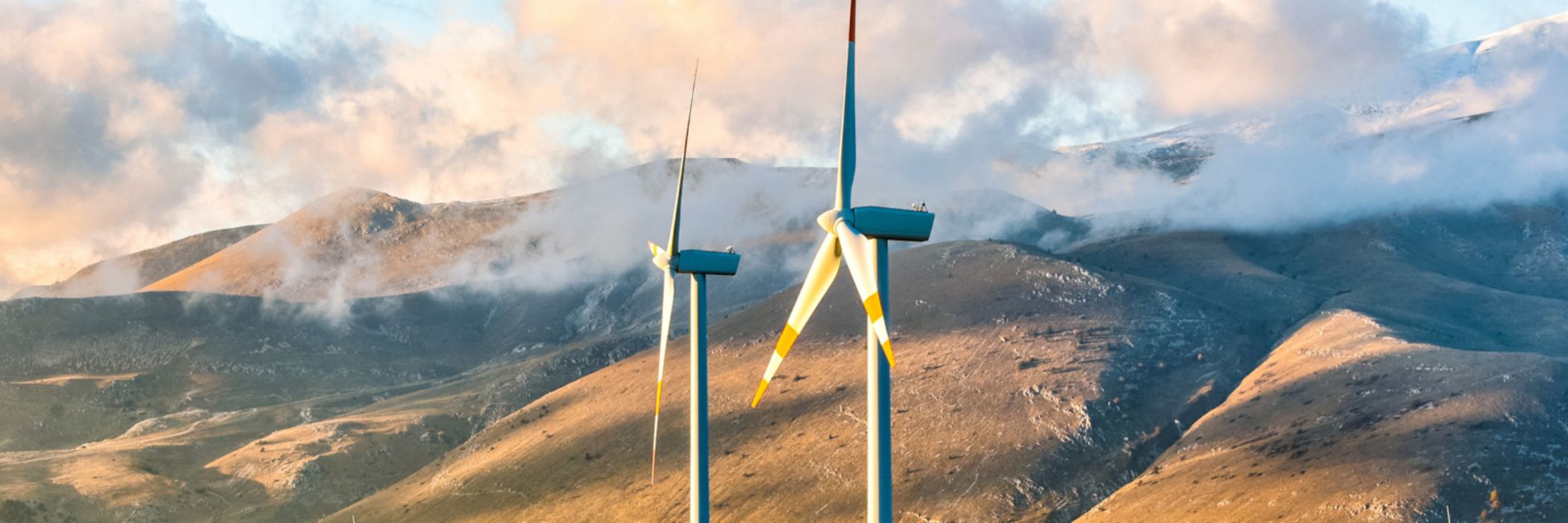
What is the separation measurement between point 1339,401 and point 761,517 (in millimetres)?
68308

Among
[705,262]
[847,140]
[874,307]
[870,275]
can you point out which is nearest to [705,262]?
[705,262]

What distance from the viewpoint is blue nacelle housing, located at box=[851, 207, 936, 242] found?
62.2 meters

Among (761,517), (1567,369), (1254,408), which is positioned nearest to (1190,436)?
(1254,408)

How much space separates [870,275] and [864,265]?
3.65ft

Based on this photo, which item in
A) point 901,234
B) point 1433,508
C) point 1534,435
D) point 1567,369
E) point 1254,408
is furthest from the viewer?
point 1254,408

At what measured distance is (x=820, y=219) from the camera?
66562 millimetres

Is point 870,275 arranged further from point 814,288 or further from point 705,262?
point 705,262

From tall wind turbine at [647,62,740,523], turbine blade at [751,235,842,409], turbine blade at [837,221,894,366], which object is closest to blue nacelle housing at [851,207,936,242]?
turbine blade at [837,221,894,366]

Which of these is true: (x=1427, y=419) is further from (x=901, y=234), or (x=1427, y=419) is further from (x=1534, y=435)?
(x=901, y=234)

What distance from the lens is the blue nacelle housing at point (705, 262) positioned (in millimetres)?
83562

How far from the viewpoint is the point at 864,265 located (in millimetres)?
61719

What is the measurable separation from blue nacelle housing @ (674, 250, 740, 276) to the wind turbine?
47.9 feet

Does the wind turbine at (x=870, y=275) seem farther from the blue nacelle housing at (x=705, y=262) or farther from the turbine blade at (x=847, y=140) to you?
the blue nacelle housing at (x=705, y=262)

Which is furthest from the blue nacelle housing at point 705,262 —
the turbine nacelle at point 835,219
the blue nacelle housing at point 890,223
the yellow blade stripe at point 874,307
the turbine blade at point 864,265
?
the yellow blade stripe at point 874,307
